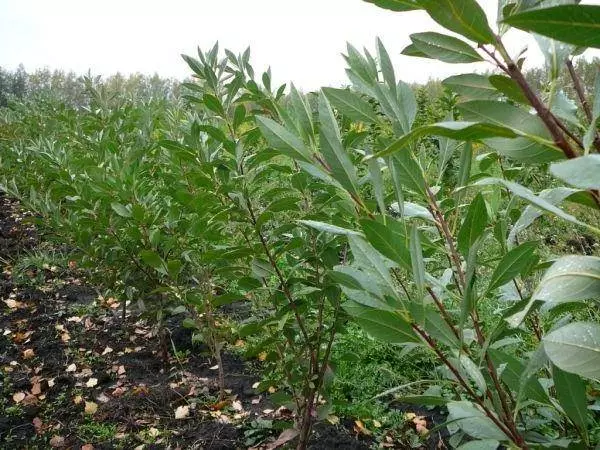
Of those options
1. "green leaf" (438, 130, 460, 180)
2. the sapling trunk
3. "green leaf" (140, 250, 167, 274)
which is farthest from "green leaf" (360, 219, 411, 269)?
"green leaf" (140, 250, 167, 274)

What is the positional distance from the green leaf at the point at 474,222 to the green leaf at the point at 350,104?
223mm

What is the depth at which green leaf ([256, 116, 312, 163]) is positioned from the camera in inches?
31.9

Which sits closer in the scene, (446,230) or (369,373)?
(446,230)

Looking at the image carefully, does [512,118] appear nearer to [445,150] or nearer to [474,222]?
[474,222]

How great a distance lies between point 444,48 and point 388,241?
0.90 ft

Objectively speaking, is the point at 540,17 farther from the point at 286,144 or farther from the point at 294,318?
the point at 294,318

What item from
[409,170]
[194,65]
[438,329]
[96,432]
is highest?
[194,65]

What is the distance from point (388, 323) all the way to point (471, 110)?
1.11 feet

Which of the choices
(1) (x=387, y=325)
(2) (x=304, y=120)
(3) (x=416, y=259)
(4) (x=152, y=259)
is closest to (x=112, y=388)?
(4) (x=152, y=259)

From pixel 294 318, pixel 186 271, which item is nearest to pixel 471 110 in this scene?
pixel 294 318

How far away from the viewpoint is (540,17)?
0.43 m

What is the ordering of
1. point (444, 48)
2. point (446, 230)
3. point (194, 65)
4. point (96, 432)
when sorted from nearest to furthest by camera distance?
1. point (444, 48)
2. point (446, 230)
3. point (194, 65)
4. point (96, 432)

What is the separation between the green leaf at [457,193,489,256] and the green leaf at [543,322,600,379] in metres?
0.21

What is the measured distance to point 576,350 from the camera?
578 millimetres
